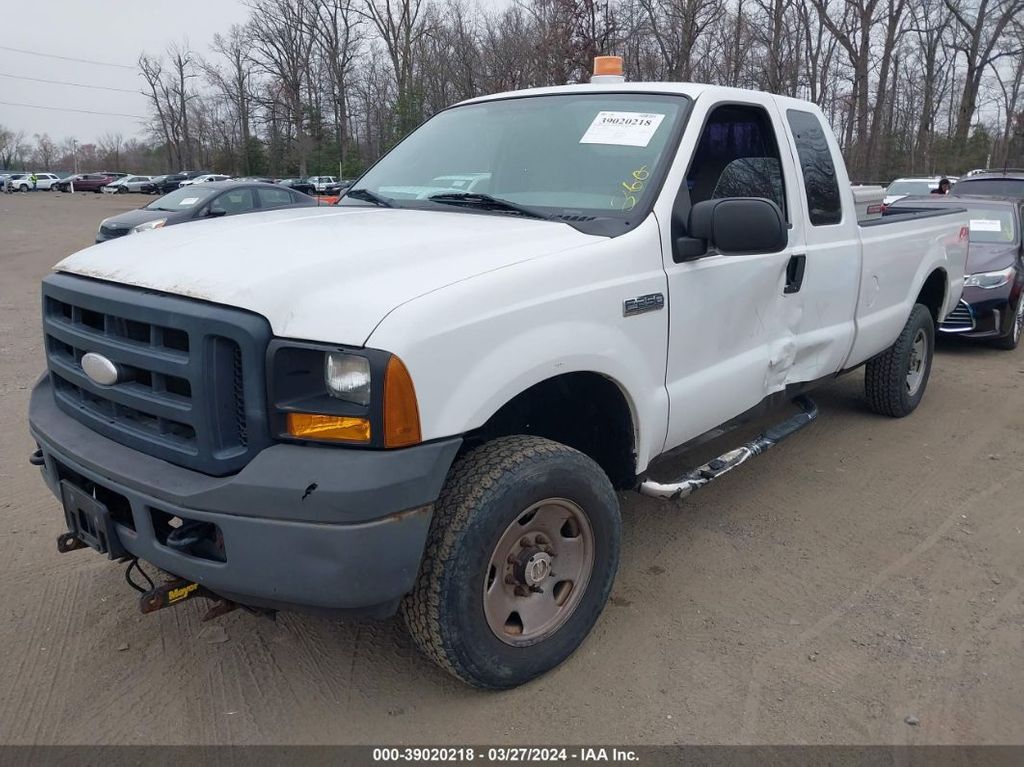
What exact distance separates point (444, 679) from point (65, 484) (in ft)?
4.74

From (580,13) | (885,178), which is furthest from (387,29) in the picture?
(580,13)

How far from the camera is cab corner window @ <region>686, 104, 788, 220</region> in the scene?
3504 millimetres

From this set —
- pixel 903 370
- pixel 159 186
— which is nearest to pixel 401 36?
pixel 159 186

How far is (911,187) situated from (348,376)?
20.2m

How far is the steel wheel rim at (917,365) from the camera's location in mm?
5914

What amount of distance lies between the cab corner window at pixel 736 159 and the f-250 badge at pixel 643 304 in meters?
0.59

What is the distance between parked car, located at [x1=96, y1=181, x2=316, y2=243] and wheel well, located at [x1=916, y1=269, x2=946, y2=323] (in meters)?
11.2

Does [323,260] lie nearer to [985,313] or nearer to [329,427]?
[329,427]

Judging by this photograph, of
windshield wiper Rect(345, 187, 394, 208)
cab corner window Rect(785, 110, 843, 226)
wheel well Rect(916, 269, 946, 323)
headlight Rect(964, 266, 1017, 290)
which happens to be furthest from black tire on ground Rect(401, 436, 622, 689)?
headlight Rect(964, 266, 1017, 290)

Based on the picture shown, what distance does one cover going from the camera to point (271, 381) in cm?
227

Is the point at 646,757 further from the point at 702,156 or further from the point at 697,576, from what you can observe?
the point at 702,156

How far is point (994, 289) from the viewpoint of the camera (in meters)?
8.23

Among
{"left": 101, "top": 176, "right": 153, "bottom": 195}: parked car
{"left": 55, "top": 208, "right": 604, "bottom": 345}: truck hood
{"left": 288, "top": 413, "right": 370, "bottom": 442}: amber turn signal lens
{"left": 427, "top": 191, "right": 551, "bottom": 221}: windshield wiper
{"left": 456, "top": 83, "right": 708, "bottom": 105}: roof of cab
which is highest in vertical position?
{"left": 101, "top": 176, "right": 153, "bottom": 195}: parked car

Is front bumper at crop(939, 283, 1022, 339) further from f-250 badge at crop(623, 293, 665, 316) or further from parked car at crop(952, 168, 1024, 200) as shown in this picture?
f-250 badge at crop(623, 293, 665, 316)
